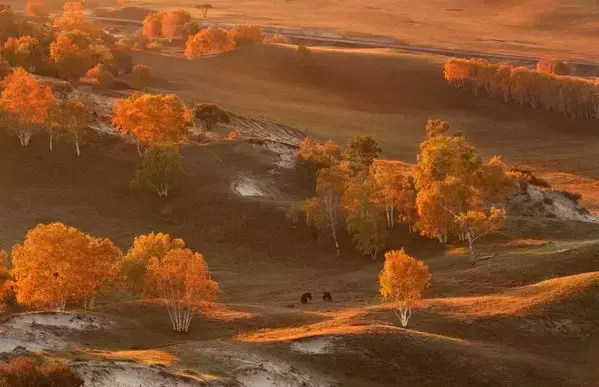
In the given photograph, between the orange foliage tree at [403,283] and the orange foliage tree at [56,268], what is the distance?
2349cm

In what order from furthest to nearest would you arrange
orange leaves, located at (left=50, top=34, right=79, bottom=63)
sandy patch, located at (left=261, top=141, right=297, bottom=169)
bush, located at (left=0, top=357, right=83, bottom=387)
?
orange leaves, located at (left=50, top=34, right=79, bottom=63) < sandy patch, located at (left=261, top=141, right=297, bottom=169) < bush, located at (left=0, top=357, right=83, bottom=387)

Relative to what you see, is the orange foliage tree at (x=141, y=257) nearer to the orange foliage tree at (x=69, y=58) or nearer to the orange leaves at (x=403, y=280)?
the orange leaves at (x=403, y=280)

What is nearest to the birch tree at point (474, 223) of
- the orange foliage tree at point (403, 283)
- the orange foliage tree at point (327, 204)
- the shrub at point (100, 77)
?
the orange foliage tree at point (327, 204)

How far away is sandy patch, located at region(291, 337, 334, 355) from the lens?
61.4 meters

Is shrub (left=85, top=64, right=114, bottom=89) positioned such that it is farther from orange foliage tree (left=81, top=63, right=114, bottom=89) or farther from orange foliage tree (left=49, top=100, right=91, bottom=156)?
orange foliage tree (left=49, top=100, right=91, bottom=156)

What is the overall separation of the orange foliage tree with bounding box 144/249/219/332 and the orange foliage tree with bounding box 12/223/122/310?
5755mm

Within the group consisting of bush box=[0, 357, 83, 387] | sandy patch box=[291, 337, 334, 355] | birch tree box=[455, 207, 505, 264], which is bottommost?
sandy patch box=[291, 337, 334, 355]

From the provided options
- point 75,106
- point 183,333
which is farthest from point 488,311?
point 75,106

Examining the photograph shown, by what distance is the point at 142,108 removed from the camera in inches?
4985

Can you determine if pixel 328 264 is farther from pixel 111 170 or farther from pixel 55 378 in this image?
pixel 55 378

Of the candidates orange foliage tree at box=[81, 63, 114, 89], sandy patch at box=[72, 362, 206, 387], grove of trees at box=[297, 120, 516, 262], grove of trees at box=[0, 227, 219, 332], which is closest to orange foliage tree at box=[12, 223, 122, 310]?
grove of trees at box=[0, 227, 219, 332]

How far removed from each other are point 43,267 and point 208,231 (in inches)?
1531

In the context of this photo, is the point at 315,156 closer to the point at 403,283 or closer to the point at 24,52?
the point at 403,283

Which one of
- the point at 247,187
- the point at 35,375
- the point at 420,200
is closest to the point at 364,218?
the point at 420,200
